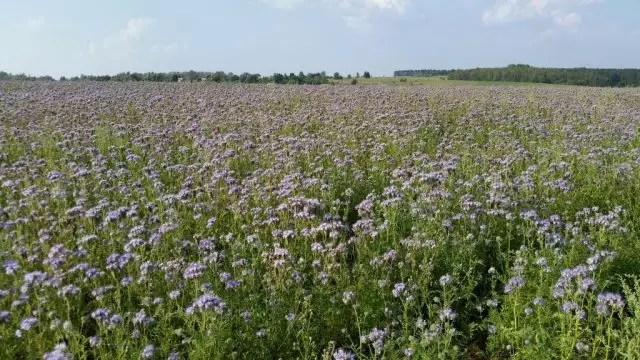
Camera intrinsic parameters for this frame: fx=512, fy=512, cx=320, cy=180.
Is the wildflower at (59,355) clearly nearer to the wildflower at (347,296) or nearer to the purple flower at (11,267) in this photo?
the purple flower at (11,267)

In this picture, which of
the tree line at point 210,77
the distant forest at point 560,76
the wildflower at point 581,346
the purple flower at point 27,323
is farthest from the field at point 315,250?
the distant forest at point 560,76

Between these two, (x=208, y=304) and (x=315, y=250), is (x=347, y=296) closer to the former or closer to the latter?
(x=315, y=250)

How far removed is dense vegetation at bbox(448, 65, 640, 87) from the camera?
4681cm

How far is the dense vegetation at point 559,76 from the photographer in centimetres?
4681

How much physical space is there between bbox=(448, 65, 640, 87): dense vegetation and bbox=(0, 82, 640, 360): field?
140 feet

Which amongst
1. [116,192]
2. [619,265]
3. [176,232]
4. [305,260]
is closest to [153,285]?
[176,232]

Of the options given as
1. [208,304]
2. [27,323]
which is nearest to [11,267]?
[27,323]

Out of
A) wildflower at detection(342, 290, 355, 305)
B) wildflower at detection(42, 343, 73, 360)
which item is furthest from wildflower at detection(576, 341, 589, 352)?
wildflower at detection(42, 343, 73, 360)

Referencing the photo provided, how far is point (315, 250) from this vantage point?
4.64m

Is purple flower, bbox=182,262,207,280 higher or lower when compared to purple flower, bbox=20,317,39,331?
higher

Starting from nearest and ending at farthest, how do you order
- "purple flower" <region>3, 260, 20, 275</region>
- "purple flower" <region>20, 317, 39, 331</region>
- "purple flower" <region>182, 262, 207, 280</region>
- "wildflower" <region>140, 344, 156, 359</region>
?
1. "wildflower" <region>140, 344, 156, 359</region>
2. "purple flower" <region>20, 317, 39, 331</region>
3. "purple flower" <region>3, 260, 20, 275</region>
4. "purple flower" <region>182, 262, 207, 280</region>

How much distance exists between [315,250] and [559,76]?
168ft

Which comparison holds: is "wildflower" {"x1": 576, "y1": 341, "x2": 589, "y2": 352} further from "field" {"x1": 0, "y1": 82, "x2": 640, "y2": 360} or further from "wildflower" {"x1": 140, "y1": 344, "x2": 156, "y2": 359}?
"wildflower" {"x1": 140, "y1": 344, "x2": 156, "y2": 359}

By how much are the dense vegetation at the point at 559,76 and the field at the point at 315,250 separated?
4254 cm
